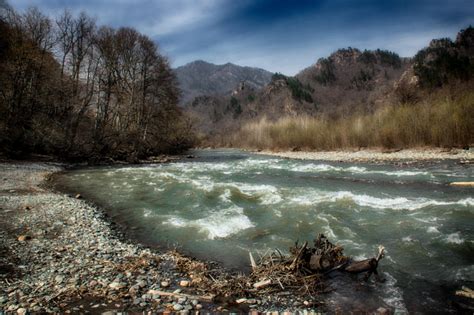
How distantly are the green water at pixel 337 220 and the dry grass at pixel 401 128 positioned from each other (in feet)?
42.1

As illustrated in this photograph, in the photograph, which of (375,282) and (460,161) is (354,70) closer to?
(460,161)

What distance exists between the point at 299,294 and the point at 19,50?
27.4m

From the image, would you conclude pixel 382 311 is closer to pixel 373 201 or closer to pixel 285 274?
pixel 285 274

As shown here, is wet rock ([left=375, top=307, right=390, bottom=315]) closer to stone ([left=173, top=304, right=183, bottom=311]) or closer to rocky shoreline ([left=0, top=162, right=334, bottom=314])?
rocky shoreline ([left=0, top=162, right=334, bottom=314])

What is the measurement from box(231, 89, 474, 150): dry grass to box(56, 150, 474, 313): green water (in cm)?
1284

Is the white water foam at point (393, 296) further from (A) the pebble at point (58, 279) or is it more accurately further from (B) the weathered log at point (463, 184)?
(B) the weathered log at point (463, 184)

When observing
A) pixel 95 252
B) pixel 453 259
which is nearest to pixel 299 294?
pixel 453 259

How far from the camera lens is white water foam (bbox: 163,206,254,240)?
8426 millimetres

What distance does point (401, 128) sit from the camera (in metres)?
30.2

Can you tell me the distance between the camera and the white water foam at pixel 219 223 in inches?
332

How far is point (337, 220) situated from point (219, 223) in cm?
361

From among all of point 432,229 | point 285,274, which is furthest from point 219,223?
point 432,229

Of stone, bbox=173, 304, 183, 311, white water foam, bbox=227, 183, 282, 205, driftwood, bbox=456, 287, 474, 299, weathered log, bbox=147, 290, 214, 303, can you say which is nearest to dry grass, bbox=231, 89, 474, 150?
white water foam, bbox=227, 183, 282, 205

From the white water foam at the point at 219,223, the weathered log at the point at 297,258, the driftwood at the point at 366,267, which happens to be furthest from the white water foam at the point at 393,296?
the white water foam at the point at 219,223
